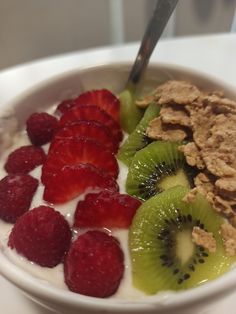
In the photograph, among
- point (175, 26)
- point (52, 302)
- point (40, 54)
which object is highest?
point (52, 302)

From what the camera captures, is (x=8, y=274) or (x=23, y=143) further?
(x=23, y=143)

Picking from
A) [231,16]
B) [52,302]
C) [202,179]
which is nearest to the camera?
[52,302]

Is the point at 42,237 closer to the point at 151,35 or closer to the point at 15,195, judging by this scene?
the point at 15,195

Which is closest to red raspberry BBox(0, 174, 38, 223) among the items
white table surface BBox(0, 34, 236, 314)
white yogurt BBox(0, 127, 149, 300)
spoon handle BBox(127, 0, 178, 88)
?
white yogurt BBox(0, 127, 149, 300)

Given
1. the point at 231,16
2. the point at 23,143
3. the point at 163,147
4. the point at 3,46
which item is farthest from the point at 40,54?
the point at 163,147

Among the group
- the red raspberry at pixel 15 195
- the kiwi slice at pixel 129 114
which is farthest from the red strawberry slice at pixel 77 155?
the kiwi slice at pixel 129 114

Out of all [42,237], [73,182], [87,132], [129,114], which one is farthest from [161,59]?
[42,237]

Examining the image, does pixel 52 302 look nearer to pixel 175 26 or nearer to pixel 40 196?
pixel 40 196
